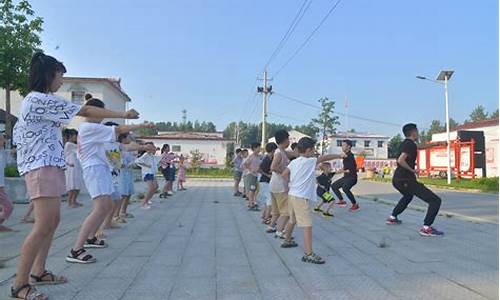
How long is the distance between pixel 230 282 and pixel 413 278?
1.88 m

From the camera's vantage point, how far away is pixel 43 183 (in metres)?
4.21

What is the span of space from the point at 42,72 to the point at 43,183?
100 centimetres

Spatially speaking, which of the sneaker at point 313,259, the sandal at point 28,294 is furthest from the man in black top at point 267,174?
the sandal at point 28,294

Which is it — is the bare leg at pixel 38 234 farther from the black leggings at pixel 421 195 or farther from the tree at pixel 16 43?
the tree at pixel 16 43

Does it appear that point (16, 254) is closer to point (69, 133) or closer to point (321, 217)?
point (69, 133)

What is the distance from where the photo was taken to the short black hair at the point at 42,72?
4.39 metres

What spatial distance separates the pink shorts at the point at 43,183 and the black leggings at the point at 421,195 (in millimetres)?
5910

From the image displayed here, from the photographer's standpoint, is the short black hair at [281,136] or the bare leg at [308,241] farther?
the short black hair at [281,136]

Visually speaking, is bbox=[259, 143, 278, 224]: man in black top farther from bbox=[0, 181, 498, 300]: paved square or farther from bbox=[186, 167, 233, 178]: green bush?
bbox=[186, 167, 233, 178]: green bush

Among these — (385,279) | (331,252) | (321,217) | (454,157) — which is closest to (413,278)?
(385,279)

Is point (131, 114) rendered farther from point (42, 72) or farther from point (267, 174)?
point (267, 174)

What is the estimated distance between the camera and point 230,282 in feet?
16.1

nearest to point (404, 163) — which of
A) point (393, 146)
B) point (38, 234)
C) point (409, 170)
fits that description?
point (409, 170)

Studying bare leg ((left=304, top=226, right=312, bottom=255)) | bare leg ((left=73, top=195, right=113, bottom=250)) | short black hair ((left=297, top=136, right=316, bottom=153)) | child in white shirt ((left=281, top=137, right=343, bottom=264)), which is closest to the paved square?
bare leg ((left=304, top=226, right=312, bottom=255))
